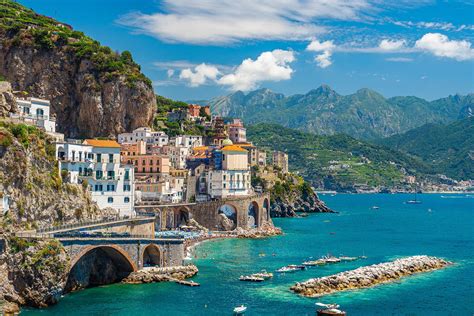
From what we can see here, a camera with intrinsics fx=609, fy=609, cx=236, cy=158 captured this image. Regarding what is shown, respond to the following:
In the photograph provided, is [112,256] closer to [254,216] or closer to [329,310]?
[329,310]

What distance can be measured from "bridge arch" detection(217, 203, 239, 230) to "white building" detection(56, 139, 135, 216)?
29230 mm

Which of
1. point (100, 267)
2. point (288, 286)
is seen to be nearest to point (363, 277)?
→ point (288, 286)

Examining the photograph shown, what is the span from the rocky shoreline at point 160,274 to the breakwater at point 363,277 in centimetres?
1227

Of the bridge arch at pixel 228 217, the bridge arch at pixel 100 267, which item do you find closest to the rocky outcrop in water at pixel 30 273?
the bridge arch at pixel 100 267

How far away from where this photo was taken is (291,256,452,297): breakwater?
204ft

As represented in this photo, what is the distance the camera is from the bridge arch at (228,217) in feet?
364

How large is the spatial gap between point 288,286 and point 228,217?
50.0 m

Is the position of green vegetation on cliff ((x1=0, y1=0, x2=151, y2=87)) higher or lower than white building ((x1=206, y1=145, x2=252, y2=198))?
higher

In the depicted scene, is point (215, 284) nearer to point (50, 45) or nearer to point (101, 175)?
point (101, 175)

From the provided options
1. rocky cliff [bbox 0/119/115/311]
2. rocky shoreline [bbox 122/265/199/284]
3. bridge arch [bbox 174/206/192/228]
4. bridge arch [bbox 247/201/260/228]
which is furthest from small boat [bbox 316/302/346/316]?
bridge arch [bbox 247/201/260/228]

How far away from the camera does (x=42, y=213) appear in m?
63.4

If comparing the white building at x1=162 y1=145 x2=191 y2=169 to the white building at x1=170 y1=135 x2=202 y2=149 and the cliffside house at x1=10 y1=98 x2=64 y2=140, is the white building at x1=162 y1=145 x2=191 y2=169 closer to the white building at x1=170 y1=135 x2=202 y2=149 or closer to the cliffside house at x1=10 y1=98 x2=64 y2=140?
the white building at x1=170 y1=135 x2=202 y2=149

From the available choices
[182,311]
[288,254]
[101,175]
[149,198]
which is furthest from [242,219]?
[182,311]

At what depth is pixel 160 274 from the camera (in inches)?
2564
